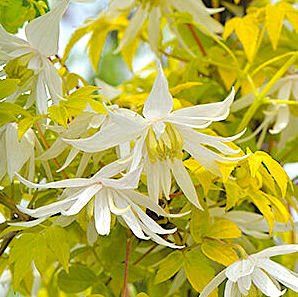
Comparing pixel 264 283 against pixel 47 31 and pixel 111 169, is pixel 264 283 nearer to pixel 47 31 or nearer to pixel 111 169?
pixel 111 169

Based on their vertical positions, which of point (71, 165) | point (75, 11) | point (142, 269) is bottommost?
point (75, 11)

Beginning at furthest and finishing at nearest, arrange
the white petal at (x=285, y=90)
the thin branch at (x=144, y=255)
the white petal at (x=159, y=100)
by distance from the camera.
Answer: the white petal at (x=285, y=90) → the thin branch at (x=144, y=255) → the white petal at (x=159, y=100)

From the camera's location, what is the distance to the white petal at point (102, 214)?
1.63 ft

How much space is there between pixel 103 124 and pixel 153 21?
1.09 feet

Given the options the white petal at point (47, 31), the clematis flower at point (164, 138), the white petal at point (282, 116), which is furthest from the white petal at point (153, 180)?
the white petal at point (282, 116)

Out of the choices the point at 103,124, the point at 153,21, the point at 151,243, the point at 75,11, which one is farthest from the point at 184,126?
the point at 75,11

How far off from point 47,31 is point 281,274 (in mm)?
234

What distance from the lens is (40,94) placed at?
0.57m

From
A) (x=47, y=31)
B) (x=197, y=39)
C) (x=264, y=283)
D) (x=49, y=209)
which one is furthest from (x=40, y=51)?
(x=197, y=39)

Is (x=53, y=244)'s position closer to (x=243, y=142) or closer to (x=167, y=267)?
(x=167, y=267)

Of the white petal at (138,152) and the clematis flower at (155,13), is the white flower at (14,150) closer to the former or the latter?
the white petal at (138,152)

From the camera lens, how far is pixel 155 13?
844 mm

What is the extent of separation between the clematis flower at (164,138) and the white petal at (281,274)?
2.4 inches

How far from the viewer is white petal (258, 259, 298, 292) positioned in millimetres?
515
